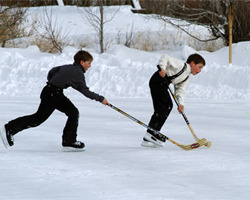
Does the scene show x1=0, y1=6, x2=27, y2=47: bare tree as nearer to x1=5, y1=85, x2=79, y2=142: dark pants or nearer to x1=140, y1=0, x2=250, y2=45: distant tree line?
x1=140, y1=0, x2=250, y2=45: distant tree line

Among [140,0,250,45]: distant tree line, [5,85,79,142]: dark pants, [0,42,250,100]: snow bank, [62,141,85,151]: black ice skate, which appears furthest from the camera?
[140,0,250,45]: distant tree line

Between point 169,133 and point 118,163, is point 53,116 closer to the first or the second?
point 169,133

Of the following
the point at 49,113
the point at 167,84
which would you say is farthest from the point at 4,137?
the point at 167,84

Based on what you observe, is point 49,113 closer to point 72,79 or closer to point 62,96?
point 62,96

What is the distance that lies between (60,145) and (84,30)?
13.6 m

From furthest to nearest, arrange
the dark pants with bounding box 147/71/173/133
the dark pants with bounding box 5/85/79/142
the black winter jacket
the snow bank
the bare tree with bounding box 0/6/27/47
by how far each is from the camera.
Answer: the bare tree with bounding box 0/6/27/47
the snow bank
the dark pants with bounding box 147/71/173/133
the dark pants with bounding box 5/85/79/142
the black winter jacket

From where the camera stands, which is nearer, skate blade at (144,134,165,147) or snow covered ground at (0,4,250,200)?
snow covered ground at (0,4,250,200)

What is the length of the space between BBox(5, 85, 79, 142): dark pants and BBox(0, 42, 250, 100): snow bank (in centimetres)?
589

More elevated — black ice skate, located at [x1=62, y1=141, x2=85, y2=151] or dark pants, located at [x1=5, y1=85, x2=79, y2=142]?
dark pants, located at [x1=5, y1=85, x2=79, y2=142]

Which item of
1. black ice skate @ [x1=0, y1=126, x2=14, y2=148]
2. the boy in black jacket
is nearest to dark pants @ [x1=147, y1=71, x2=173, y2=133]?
the boy in black jacket

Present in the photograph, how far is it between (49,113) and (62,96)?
0.24 m

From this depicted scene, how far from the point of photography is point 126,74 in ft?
41.4

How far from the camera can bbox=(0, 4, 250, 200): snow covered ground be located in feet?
13.9

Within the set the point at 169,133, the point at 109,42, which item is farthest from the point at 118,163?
the point at 109,42
